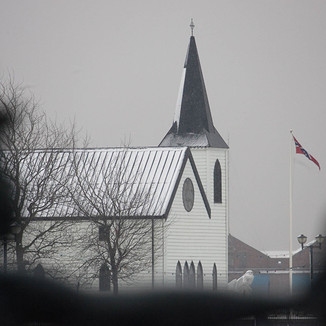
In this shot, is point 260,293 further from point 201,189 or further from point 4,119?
point 201,189

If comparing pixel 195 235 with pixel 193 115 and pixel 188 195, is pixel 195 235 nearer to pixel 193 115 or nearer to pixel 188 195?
pixel 188 195

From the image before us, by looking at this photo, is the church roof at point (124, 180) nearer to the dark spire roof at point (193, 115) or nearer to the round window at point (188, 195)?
the round window at point (188, 195)

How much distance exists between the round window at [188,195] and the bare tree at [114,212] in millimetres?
5371

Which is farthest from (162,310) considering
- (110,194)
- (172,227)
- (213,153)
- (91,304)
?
(213,153)

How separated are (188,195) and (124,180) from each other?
8875 millimetres

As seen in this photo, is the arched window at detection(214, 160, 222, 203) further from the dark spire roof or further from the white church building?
the dark spire roof

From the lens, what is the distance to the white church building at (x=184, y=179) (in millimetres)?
56150

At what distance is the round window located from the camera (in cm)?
6488

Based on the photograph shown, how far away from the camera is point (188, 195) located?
65.8 meters

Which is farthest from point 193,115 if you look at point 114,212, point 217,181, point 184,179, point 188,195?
point 114,212

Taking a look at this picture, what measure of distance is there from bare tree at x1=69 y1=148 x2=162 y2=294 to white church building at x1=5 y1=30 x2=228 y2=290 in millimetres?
151

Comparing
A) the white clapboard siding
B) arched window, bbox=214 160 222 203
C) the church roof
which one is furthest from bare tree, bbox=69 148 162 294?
arched window, bbox=214 160 222 203

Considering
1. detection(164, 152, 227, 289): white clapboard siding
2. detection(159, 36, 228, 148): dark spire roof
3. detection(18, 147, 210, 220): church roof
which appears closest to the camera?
detection(18, 147, 210, 220): church roof

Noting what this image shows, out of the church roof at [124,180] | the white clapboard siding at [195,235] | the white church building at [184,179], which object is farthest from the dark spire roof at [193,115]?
the church roof at [124,180]
